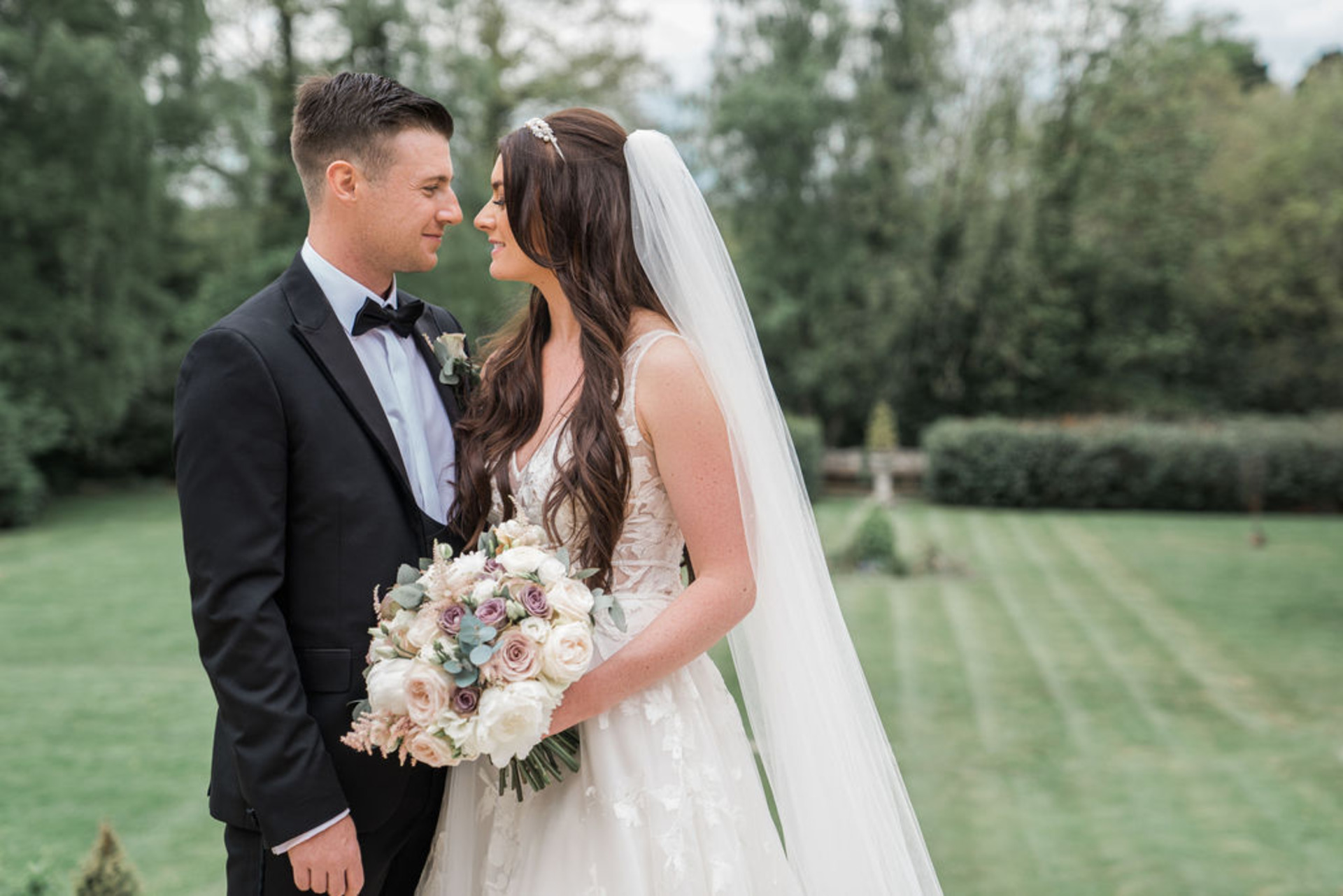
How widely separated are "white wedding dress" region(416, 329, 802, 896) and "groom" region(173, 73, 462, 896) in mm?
141

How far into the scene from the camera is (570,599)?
2148 mm

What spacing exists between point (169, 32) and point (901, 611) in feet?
47.6

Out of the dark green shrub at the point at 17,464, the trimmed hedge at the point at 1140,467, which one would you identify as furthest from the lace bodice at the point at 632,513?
the trimmed hedge at the point at 1140,467

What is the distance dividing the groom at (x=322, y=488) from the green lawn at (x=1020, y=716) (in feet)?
7.53

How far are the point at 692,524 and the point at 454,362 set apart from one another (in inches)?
28.0

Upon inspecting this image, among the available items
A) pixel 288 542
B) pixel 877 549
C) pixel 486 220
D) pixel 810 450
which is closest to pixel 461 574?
pixel 288 542

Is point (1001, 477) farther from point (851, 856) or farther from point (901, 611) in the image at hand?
point (851, 856)

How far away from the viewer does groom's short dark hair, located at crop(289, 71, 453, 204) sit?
243cm

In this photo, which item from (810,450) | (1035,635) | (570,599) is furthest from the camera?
(810,450)

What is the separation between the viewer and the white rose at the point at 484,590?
2094 millimetres

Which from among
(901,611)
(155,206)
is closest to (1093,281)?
(901,611)

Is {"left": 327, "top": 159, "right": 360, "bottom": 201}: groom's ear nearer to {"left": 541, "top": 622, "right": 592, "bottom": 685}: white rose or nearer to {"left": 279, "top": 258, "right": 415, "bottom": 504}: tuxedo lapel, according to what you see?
{"left": 279, "top": 258, "right": 415, "bottom": 504}: tuxedo lapel

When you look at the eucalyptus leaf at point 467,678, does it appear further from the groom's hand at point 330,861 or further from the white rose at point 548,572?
the groom's hand at point 330,861

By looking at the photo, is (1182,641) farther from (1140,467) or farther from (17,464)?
(17,464)
